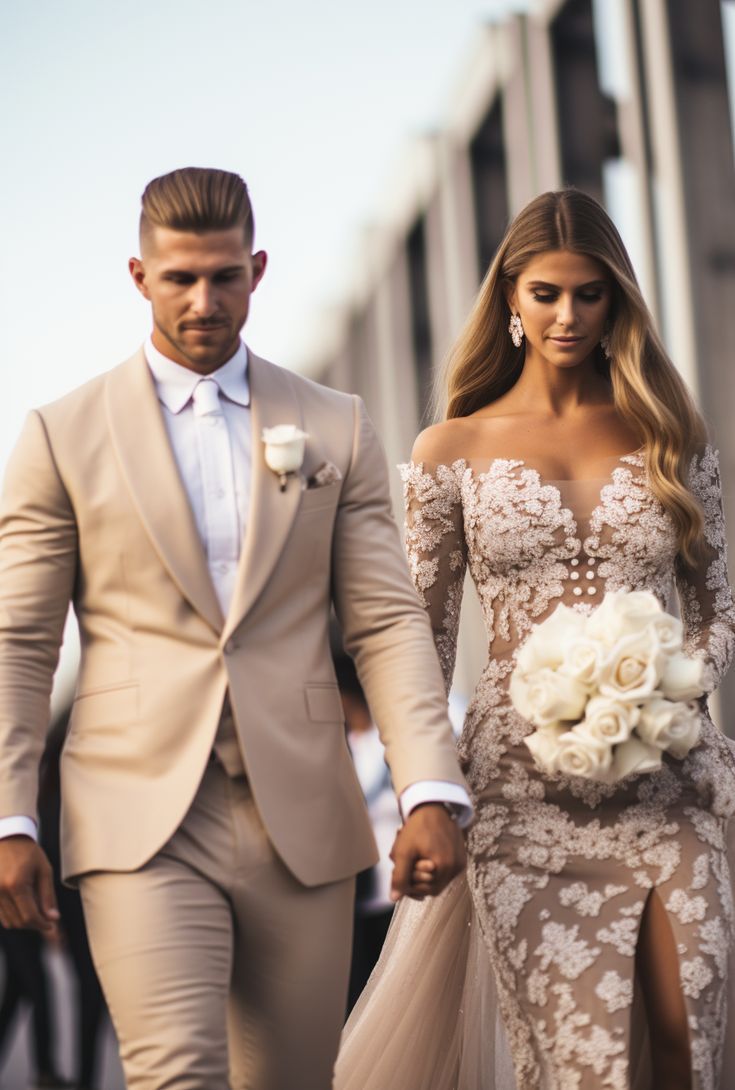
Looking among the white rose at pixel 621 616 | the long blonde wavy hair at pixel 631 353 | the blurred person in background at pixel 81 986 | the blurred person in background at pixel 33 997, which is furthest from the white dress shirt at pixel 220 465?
the blurred person in background at pixel 33 997

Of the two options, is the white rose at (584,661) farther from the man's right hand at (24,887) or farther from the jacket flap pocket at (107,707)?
the man's right hand at (24,887)

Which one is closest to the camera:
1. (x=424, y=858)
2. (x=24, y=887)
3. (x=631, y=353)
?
(x=24, y=887)

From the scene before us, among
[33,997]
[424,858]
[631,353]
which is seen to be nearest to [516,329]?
[631,353]

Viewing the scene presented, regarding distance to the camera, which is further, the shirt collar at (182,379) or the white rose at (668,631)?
the white rose at (668,631)

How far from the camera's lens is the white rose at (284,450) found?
425 cm

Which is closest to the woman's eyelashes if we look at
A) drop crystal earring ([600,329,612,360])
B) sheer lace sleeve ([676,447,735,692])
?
drop crystal earring ([600,329,612,360])

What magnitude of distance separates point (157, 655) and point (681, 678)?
1365mm

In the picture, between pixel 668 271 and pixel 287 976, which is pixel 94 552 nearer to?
pixel 287 976

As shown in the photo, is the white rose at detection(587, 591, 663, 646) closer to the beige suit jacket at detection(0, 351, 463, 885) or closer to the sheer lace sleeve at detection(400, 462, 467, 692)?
the beige suit jacket at detection(0, 351, 463, 885)

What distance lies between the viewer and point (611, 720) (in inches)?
182

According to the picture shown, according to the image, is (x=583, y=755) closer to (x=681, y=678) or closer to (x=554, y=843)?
(x=681, y=678)

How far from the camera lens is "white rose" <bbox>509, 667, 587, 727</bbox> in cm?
470

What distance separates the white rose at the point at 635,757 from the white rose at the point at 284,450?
1.13 meters

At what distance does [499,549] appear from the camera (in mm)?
5535
